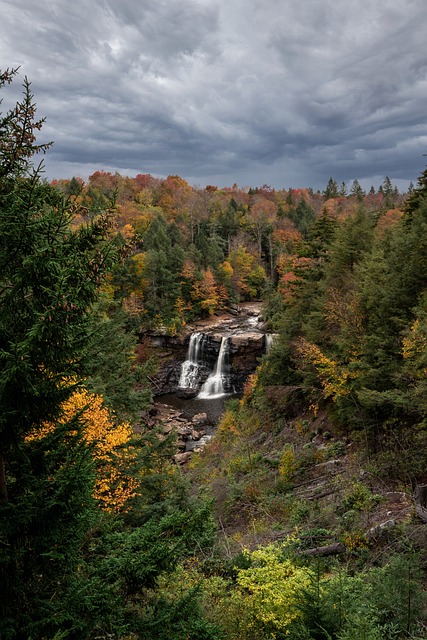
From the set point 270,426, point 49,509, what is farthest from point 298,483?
point 49,509

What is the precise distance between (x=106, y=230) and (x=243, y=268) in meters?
52.9

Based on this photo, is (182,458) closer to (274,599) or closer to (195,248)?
(274,599)

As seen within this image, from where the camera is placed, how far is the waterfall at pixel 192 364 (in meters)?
41.8

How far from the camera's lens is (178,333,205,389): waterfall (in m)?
41.8

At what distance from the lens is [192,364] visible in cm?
4331

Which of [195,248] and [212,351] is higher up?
[195,248]

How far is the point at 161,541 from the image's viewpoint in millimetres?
5500

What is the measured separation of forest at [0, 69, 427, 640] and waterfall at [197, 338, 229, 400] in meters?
9.83

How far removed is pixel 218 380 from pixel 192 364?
381 centimetres

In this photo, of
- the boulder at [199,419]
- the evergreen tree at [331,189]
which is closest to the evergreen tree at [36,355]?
the boulder at [199,419]

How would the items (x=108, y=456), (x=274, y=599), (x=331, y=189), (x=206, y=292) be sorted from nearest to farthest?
(x=274, y=599)
(x=108, y=456)
(x=206, y=292)
(x=331, y=189)

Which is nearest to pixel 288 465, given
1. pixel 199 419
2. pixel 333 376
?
pixel 333 376

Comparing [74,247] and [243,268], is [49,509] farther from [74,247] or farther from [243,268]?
[243,268]

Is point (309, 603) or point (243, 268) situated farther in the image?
point (243, 268)
